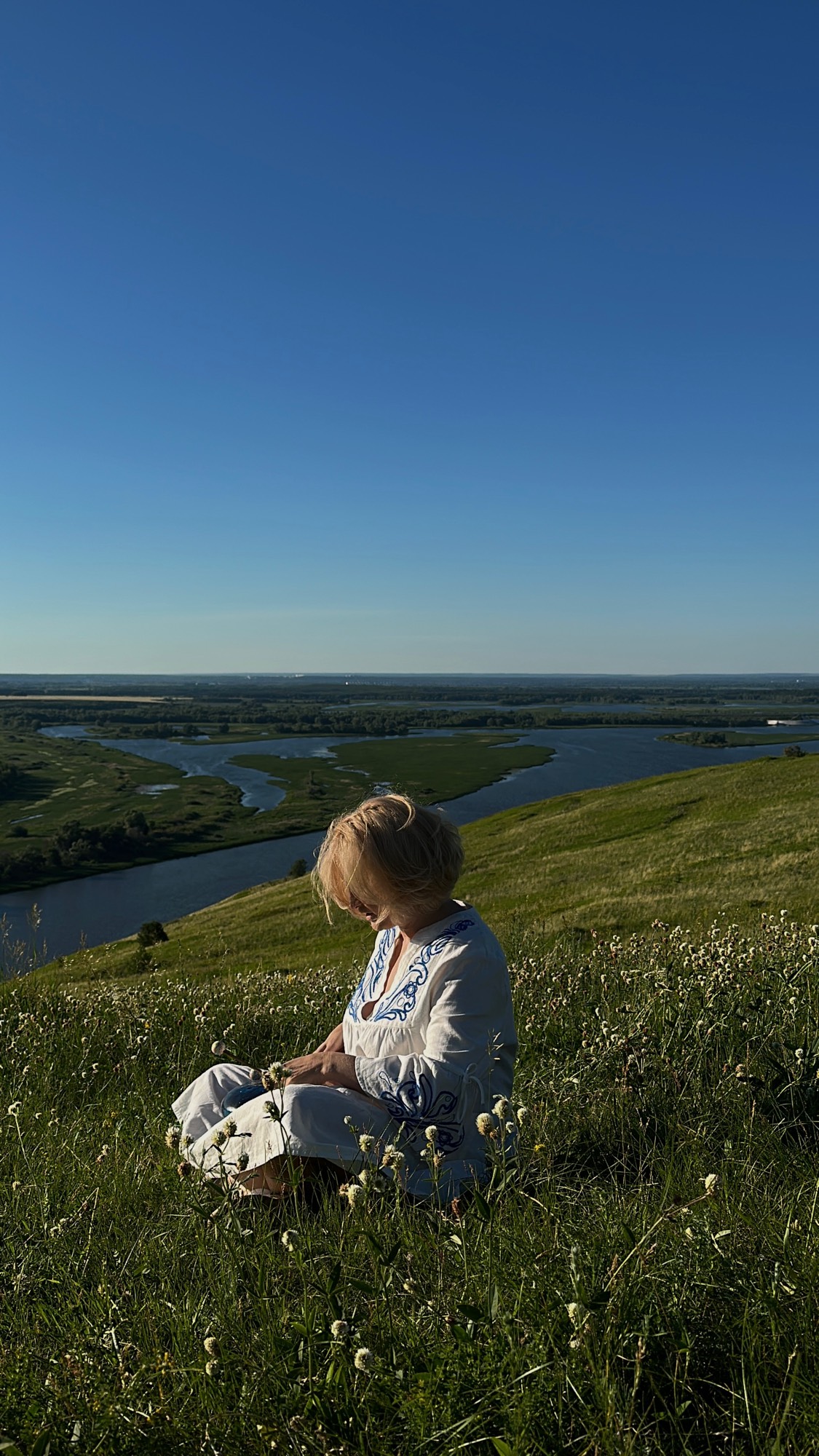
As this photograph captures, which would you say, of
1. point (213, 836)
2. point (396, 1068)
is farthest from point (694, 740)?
point (396, 1068)

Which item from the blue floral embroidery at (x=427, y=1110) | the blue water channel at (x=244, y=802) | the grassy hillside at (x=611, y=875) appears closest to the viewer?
the blue floral embroidery at (x=427, y=1110)

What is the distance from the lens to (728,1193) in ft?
9.16

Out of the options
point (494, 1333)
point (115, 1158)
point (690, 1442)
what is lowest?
point (115, 1158)

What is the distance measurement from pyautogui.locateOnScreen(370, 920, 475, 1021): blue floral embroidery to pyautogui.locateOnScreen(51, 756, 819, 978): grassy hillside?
4.85 meters

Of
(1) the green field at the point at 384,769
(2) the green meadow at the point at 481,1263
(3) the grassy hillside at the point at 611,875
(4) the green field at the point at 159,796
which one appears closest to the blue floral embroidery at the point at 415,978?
(2) the green meadow at the point at 481,1263

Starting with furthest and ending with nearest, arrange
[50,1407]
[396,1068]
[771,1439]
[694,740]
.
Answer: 1. [694,740]
2. [396,1068]
3. [50,1407]
4. [771,1439]

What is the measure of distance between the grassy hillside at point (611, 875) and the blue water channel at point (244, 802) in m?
4.68

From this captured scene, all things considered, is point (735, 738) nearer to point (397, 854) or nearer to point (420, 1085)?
point (397, 854)

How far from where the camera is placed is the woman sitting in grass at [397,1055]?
313cm

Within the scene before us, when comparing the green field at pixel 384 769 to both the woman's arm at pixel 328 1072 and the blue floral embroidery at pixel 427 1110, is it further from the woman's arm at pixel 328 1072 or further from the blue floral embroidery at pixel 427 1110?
the blue floral embroidery at pixel 427 1110

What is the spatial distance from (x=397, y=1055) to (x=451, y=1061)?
31cm

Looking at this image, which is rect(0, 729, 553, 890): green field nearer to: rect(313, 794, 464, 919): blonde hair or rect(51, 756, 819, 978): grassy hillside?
rect(51, 756, 819, 978): grassy hillside

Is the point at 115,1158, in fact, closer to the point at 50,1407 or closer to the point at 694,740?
the point at 50,1407

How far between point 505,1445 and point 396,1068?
1.75 meters
